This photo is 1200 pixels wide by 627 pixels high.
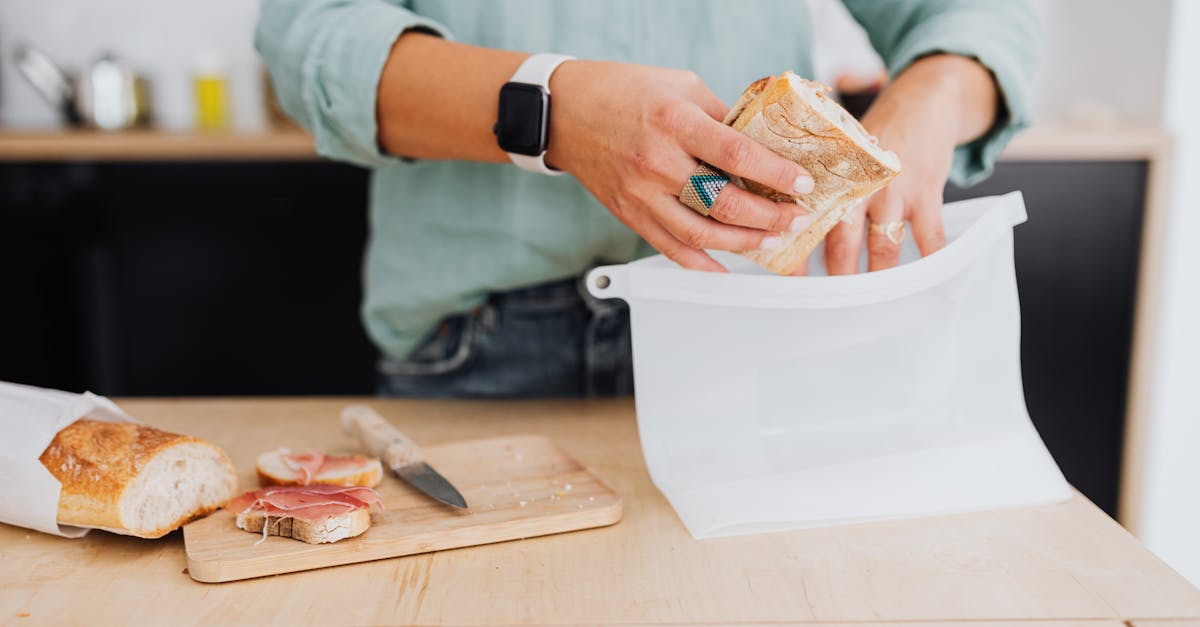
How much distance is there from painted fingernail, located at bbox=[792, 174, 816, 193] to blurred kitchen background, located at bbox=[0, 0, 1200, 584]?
142 centimetres

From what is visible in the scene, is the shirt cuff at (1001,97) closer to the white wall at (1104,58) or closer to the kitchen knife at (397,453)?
the kitchen knife at (397,453)

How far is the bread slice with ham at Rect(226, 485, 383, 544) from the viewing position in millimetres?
669

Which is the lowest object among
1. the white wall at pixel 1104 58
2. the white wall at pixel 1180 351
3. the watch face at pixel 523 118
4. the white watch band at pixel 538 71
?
the white wall at pixel 1180 351

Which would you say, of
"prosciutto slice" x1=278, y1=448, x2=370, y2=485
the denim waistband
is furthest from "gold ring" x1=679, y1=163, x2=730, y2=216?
the denim waistband

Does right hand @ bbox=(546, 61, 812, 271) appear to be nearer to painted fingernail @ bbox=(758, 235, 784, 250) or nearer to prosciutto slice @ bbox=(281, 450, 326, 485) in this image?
painted fingernail @ bbox=(758, 235, 784, 250)

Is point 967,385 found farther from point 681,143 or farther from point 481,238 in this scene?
point 481,238

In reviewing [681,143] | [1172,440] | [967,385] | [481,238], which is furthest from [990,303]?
[1172,440]

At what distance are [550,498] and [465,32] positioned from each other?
19.2 inches

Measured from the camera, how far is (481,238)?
103 centimetres

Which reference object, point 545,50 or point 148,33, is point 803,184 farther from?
point 148,33

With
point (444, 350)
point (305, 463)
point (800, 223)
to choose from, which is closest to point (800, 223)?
point (800, 223)

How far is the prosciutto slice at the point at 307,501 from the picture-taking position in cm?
68

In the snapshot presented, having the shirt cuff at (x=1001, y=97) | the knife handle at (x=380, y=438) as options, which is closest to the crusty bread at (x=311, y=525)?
the knife handle at (x=380, y=438)

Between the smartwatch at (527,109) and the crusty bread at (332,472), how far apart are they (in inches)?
10.5
